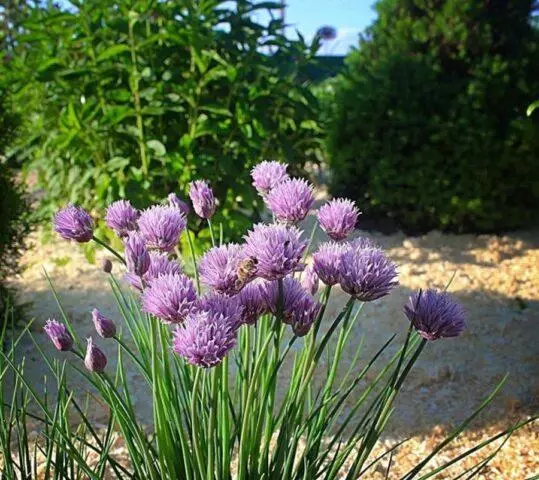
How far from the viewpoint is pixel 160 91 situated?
3.80 m

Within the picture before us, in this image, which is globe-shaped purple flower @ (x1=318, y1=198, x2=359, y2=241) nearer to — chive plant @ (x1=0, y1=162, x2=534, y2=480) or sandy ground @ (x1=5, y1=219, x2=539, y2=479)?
chive plant @ (x1=0, y1=162, x2=534, y2=480)

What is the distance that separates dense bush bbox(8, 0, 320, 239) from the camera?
3.78 m

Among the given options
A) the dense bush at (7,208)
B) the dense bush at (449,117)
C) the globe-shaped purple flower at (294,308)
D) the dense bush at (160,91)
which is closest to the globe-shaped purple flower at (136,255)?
the globe-shaped purple flower at (294,308)

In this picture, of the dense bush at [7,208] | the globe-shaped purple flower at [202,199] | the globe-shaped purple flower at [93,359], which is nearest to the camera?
the globe-shaped purple flower at [93,359]

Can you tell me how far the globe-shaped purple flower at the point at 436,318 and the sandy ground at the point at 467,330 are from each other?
4.09 feet

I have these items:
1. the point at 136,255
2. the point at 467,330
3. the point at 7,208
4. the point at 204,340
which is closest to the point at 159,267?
the point at 136,255

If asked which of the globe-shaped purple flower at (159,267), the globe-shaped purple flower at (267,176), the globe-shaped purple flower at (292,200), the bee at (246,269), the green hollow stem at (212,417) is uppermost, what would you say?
the globe-shaped purple flower at (267,176)

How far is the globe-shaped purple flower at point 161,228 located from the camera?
120 centimetres

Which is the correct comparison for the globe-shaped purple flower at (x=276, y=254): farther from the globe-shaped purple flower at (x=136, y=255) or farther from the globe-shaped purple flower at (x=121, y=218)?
the globe-shaped purple flower at (x=121, y=218)

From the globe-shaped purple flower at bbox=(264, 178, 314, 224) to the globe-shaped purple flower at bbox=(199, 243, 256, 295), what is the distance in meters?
0.19

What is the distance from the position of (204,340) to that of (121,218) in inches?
20.1

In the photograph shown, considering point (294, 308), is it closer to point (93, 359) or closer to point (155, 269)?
point (155, 269)

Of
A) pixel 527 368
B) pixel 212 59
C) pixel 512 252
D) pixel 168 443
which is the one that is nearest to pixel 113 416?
pixel 168 443

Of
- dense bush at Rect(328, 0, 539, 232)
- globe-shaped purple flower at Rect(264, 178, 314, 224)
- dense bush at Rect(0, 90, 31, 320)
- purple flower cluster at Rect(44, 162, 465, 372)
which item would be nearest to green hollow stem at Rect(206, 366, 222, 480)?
purple flower cluster at Rect(44, 162, 465, 372)
